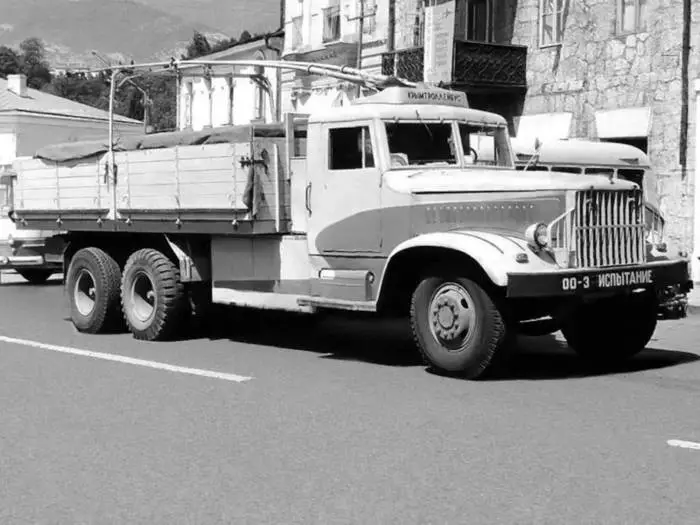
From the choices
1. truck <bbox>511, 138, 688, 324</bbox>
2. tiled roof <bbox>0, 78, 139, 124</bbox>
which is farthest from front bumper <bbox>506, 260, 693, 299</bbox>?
tiled roof <bbox>0, 78, 139, 124</bbox>

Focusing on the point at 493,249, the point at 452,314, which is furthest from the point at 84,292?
the point at 493,249

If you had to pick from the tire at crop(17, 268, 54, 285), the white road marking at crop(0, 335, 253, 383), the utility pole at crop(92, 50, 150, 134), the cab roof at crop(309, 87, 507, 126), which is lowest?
the tire at crop(17, 268, 54, 285)

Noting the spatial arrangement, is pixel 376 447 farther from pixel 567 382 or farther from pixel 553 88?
pixel 553 88

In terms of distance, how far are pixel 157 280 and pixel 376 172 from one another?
129 inches

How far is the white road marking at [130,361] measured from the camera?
1022 cm

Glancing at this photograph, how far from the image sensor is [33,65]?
394 ft

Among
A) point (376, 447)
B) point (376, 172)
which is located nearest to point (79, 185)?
point (376, 172)

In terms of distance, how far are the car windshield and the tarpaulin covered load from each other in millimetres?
1393

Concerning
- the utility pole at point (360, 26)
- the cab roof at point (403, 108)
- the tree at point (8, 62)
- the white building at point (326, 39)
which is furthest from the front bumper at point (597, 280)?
the tree at point (8, 62)

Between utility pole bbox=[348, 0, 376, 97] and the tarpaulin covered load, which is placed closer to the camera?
the tarpaulin covered load

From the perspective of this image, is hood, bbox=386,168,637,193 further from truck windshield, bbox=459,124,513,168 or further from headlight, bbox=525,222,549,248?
truck windshield, bbox=459,124,513,168

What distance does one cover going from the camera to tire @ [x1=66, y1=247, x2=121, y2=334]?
13523 millimetres

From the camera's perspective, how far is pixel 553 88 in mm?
24359

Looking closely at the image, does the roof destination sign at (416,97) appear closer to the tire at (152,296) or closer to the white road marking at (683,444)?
the tire at (152,296)
